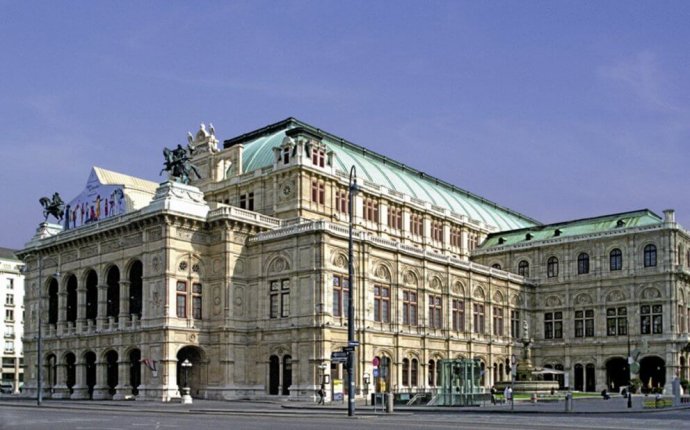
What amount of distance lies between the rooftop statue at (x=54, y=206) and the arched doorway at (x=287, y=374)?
108 feet

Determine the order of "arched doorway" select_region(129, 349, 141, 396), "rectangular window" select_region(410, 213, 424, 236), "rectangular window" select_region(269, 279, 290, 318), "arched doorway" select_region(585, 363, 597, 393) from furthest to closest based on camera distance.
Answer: "arched doorway" select_region(585, 363, 597, 393)
"rectangular window" select_region(410, 213, 424, 236)
"arched doorway" select_region(129, 349, 141, 396)
"rectangular window" select_region(269, 279, 290, 318)

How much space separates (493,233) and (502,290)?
1545cm

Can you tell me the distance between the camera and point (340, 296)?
76.8 m

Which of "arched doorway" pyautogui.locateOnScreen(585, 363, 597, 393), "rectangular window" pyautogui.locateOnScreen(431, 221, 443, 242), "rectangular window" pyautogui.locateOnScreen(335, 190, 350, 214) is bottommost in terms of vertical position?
"arched doorway" pyautogui.locateOnScreen(585, 363, 597, 393)

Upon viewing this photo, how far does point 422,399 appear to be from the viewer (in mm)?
62875

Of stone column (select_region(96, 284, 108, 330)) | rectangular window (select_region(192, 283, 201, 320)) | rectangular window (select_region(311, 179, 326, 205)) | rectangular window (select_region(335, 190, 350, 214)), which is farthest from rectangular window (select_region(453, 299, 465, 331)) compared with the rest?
stone column (select_region(96, 284, 108, 330))

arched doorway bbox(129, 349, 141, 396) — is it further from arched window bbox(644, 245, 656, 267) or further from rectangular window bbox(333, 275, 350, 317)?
arched window bbox(644, 245, 656, 267)

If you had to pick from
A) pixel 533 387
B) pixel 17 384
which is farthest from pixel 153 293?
pixel 17 384

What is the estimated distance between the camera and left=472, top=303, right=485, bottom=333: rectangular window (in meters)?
95.7

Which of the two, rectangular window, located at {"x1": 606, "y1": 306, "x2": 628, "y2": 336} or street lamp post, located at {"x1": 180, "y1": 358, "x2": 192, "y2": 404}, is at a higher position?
rectangular window, located at {"x1": 606, "y1": 306, "x2": 628, "y2": 336}

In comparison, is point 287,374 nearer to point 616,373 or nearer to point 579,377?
point 579,377

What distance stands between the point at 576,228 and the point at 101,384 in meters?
60.7

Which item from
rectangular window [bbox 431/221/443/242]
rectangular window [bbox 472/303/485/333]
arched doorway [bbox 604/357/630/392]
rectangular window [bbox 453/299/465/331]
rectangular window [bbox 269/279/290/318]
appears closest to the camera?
rectangular window [bbox 269/279/290/318]

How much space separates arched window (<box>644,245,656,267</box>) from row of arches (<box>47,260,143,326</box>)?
57123mm
